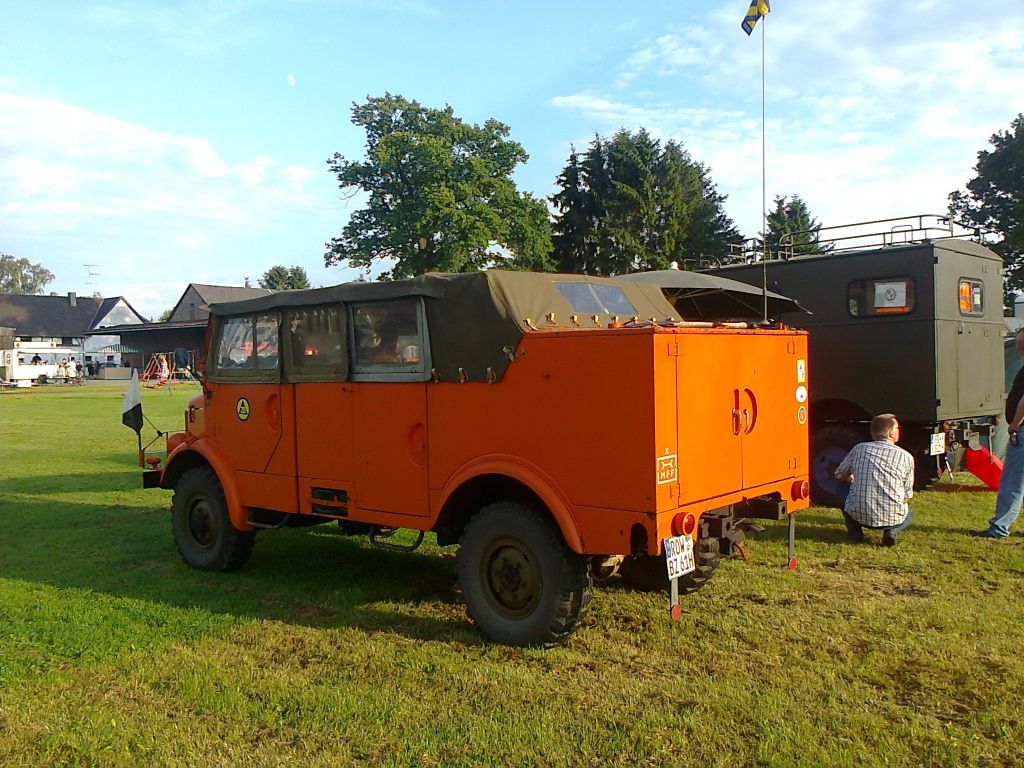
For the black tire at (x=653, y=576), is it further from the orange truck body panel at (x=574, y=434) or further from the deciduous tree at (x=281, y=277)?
the deciduous tree at (x=281, y=277)

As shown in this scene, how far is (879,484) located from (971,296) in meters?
3.89

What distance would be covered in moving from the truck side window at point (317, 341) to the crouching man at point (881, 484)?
16.1 feet

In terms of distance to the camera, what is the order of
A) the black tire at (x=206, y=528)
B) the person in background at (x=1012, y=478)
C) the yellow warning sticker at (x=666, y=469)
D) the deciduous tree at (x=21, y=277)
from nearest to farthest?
the yellow warning sticker at (x=666, y=469) → the black tire at (x=206, y=528) → the person in background at (x=1012, y=478) → the deciduous tree at (x=21, y=277)

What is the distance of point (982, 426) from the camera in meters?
10.1

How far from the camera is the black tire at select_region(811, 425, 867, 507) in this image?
389 inches

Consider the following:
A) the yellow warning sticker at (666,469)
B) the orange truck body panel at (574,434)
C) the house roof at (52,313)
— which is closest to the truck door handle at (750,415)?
the orange truck body panel at (574,434)

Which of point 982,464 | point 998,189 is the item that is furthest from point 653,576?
point 998,189

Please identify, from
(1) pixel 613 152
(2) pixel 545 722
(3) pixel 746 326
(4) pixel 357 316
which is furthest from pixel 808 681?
(1) pixel 613 152

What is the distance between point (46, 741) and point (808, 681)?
3926 mm

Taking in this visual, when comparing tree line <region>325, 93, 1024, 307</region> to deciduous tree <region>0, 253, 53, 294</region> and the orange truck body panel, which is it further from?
deciduous tree <region>0, 253, 53, 294</region>

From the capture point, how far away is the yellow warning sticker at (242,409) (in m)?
6.78

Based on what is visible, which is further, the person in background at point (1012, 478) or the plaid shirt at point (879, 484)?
the person in background at point (1012, 478)

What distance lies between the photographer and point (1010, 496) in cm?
794

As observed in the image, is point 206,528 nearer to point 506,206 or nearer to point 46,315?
point 506,206
